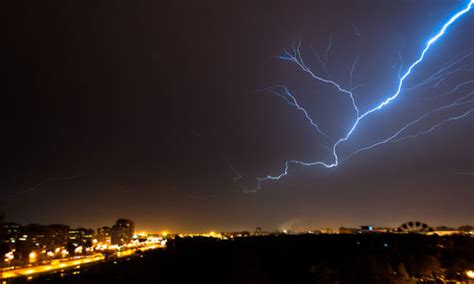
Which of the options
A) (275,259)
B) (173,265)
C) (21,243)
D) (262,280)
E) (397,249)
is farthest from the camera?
(21,243)

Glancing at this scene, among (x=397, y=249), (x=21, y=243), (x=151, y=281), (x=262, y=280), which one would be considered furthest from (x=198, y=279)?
(x=21, y=243)

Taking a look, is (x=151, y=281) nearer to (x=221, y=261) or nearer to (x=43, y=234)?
(x=221, y=261)

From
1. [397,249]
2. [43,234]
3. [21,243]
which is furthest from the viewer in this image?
[43,234]

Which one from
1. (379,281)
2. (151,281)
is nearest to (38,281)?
→ (151,281)

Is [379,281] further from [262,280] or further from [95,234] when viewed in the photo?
[95,234]

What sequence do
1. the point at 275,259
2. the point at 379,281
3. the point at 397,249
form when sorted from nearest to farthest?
the point at 379,281 → the point at 275,259 → the point at 397,249

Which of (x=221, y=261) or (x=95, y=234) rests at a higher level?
(x=95, y=234)

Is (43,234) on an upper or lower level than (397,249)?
upper

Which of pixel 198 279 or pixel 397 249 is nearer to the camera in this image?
pixel 198 279

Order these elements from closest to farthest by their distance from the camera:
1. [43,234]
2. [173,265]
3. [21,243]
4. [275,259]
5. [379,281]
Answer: [379,281] < [173,265] < [275,259] < [21,243] < [43,234]
